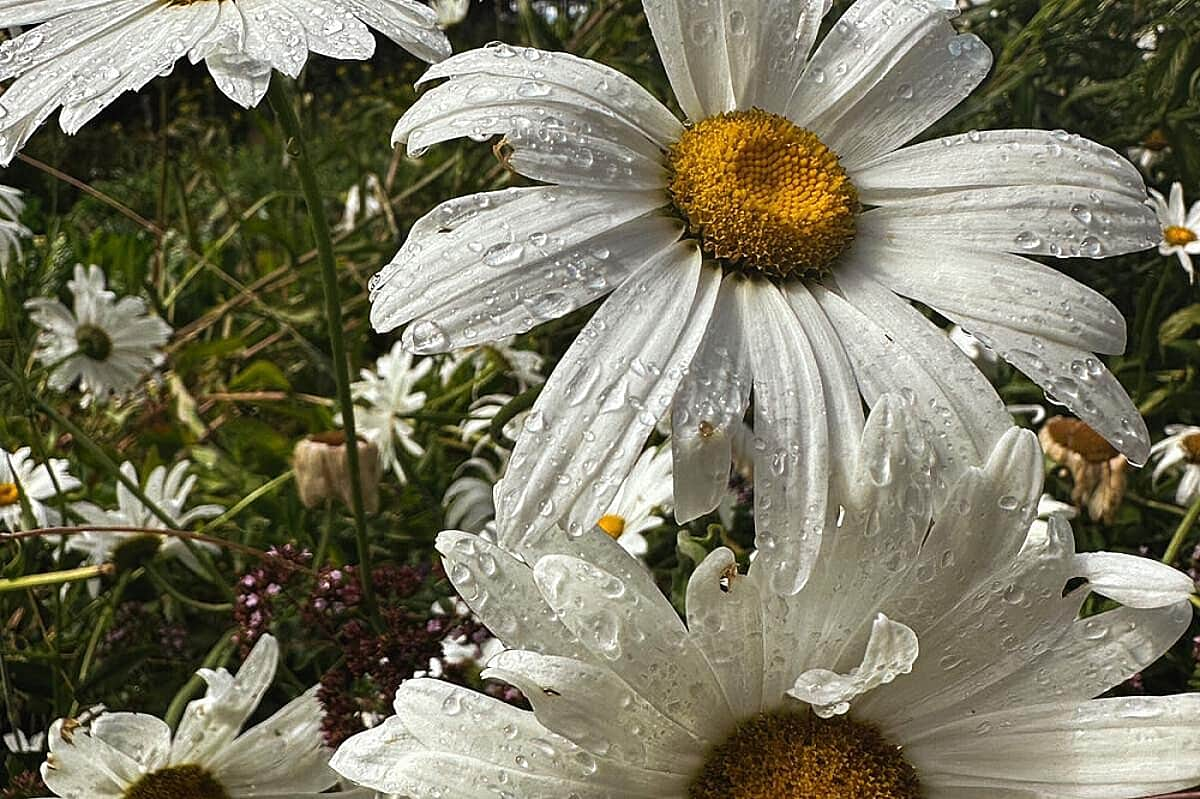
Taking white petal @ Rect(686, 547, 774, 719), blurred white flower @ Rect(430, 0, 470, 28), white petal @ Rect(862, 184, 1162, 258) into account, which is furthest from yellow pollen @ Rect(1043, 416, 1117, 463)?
blurred white flower @ Rect(430, 0, 470, 28)

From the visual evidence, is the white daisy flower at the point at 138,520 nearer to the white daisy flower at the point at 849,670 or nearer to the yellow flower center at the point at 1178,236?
the white daisy flower at the point at 849,670

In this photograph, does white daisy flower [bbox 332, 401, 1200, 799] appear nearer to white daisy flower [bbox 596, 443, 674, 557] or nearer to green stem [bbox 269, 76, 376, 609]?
green stem [bbox 269, 76, 376, 609]

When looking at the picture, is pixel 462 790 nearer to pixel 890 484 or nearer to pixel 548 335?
pixel 890 484

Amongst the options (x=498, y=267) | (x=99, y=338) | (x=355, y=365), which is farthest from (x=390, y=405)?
(x=498, y=267)

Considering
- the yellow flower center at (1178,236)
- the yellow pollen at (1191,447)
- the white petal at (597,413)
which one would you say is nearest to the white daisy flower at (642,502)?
the white petal at (597,413)

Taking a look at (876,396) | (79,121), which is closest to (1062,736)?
(876,396)

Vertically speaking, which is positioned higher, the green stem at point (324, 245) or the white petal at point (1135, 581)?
the green stem at point (324, 245)
